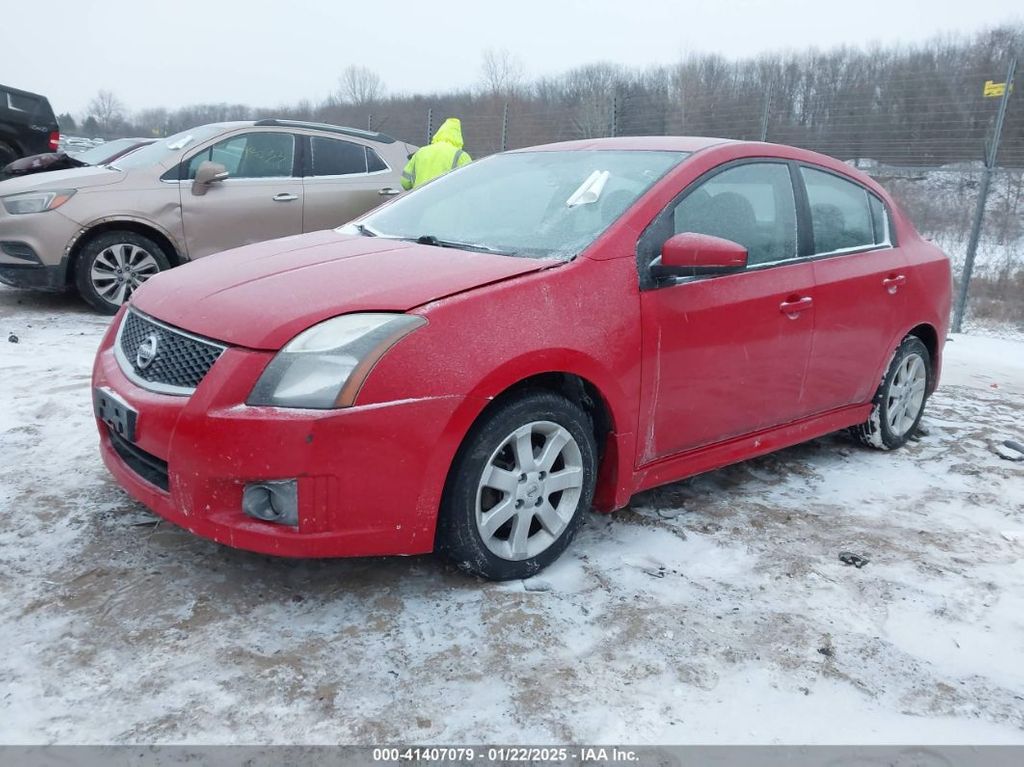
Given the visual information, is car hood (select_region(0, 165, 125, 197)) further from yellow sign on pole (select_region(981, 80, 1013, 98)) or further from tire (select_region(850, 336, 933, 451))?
yellow sign on pole (select_region(981, 80, 1013, 98))

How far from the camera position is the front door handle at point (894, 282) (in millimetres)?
4258

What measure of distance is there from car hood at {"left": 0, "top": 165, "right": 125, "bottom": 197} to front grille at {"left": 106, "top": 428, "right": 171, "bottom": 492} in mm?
4565

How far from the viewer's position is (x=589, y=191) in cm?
348

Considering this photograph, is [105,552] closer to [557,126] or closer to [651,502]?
[651,502]

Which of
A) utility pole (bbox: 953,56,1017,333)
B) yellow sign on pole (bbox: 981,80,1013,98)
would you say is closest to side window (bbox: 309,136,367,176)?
utility pole (bbox: 953,56,1017,333)

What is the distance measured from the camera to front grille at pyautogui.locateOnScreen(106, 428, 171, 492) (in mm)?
2758

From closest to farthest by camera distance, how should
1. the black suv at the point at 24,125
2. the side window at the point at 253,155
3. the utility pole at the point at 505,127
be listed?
the side window at the point at 253,155 < the black suv at the point at 24,125 < the utility pole at the point at 505,127

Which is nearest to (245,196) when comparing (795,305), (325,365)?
(795,305)

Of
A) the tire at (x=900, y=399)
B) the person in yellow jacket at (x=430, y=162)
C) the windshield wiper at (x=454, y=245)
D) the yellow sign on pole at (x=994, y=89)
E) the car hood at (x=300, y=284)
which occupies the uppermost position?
the yellow sign on pole at (x=994, y=89)

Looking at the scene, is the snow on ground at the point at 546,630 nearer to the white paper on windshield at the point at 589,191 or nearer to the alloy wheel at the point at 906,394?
the alloy wheel at the point at 906,394

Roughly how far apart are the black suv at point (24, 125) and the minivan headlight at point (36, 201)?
180 inches

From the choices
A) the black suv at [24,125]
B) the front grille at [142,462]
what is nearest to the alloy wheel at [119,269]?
the front grille at [142,462]

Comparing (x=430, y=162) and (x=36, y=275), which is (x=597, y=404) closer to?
(x=430, y=162)

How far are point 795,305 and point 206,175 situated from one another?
5.12m
